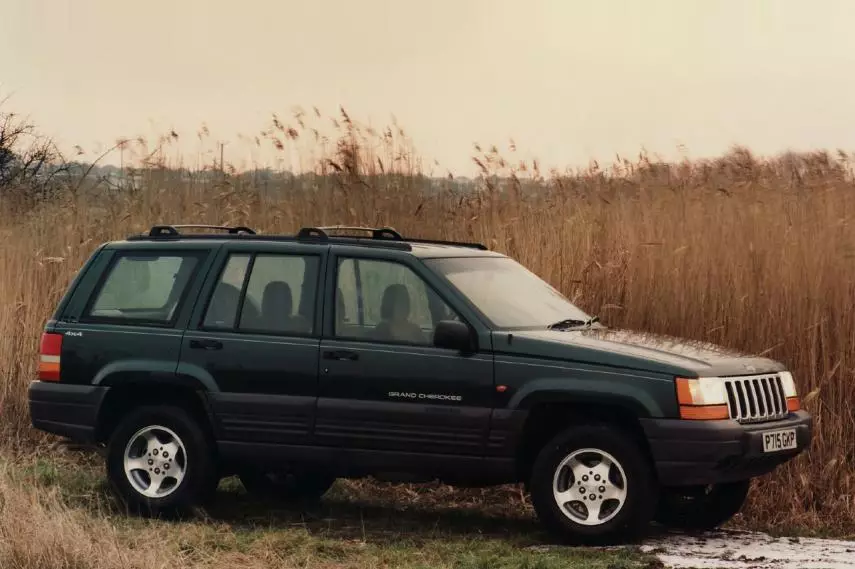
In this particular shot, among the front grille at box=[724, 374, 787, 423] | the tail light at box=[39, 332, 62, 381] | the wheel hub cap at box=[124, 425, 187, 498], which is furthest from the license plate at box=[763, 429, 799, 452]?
the tail light at box=[39, 332, 62, 381]

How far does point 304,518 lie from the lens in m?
9.23

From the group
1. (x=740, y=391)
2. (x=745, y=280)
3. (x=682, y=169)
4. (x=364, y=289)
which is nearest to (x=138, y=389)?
(x=364, y=289)

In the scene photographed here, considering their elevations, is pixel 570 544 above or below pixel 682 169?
below

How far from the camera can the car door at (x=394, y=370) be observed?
8195 mm

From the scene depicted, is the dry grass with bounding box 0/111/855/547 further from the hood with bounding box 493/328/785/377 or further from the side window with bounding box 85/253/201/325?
the side window with bounding box 85/253/201/325

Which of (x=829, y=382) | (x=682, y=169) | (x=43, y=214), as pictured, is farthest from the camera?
(x=43, y=214)

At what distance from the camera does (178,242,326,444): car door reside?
8.62m

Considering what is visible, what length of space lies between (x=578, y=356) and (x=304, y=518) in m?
2.40

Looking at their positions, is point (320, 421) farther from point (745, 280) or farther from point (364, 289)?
point (745, 280)

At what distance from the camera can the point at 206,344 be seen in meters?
8.91

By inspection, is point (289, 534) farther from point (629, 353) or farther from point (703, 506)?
point (703, 506)

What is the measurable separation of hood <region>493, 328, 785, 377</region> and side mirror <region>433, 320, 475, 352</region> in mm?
208

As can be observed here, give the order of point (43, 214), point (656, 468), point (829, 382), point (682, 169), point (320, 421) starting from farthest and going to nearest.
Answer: point (43, 214) → point (682, 169) → point (829, 382) → point (320, 421) → point (656, 468)

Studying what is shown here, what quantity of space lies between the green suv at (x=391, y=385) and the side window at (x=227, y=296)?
1 centimetres
